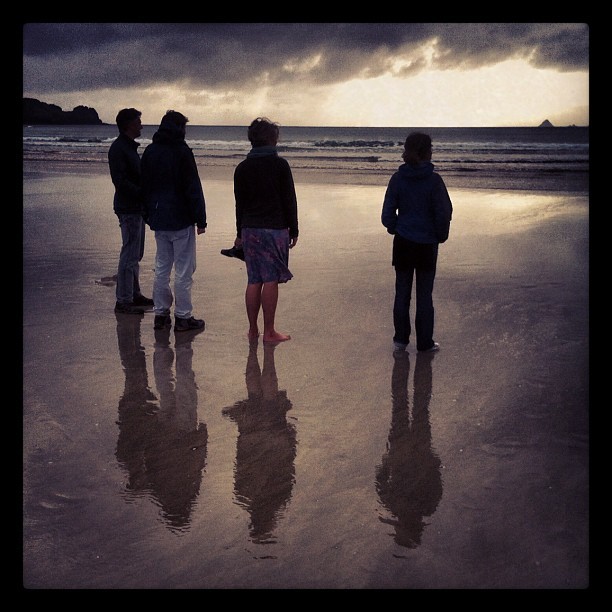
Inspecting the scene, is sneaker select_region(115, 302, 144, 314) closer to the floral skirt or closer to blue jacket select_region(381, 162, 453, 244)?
the floral skirt

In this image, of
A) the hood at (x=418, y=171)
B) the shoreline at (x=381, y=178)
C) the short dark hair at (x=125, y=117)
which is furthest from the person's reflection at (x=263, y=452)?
the shoreline at (x=381, y=178)

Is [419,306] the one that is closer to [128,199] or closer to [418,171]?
[418,171]

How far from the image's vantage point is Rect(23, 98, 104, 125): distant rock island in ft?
406

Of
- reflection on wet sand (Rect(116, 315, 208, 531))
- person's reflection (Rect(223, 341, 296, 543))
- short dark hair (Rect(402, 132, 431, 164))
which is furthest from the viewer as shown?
short dark hair (Rect(402, 132, 431, 164))

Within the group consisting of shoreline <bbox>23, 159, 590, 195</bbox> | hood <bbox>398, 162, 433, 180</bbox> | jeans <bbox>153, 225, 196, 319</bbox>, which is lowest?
jeans <bbox>153, 225, 196, 319</bbox>

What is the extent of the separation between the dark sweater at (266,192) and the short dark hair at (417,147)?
1.03m

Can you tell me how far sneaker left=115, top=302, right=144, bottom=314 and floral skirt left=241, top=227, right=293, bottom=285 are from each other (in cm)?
154

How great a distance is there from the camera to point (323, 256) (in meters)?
9.45

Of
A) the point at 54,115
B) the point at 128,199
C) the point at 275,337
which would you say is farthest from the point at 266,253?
the point at 54,115

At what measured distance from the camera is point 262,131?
18.2 feet

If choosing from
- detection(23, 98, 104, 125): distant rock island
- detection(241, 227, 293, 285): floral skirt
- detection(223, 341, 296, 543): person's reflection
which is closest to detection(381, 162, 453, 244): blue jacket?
detection(241, 227, 293, 285): floral skirt

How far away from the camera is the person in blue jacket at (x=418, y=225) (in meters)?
5.28
